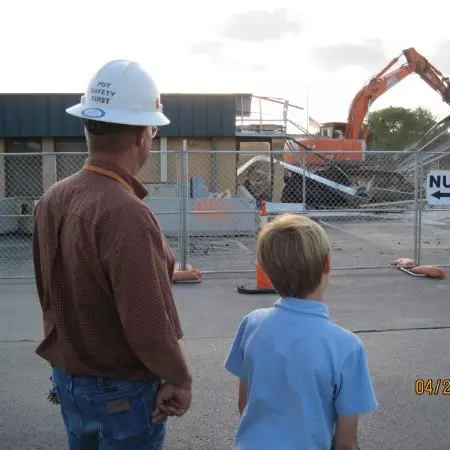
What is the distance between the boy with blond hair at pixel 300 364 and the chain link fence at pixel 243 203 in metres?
7.27

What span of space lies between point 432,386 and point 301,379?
3.19 meters

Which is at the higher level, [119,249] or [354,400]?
[119,249]

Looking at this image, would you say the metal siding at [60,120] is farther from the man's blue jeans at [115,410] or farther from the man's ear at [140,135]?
the man's blue jeans at [115,410]

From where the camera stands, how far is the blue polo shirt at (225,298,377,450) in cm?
206

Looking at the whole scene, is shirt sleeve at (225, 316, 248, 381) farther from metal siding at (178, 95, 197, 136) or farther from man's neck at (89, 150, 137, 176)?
metal siding at (178, 95, 197, 136)

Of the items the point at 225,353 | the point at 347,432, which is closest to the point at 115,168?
the point at 347,432

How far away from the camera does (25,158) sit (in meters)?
17.9

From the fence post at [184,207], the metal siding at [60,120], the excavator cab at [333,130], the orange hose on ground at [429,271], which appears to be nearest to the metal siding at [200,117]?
the metal siding at [60,120]

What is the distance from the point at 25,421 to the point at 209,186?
13.9 meters

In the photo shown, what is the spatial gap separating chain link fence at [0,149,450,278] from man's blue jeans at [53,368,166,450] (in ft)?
23.8

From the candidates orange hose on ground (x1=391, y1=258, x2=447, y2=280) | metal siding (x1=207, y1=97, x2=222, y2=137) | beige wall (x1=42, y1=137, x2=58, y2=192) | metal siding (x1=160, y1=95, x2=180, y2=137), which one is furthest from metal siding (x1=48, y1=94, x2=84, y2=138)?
orange hose on ground (x1=391, y1=258, x2=447, y2=280)

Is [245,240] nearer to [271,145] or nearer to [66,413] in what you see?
[271,145]

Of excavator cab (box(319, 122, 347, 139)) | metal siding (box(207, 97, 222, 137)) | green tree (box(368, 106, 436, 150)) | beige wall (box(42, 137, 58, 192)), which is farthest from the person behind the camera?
green tree (box(368, 106, 436, 150))

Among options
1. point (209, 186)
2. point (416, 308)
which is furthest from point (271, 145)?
point (416, 308)
